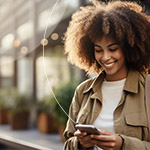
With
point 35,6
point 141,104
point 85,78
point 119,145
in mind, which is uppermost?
point 35,6

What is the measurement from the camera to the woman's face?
157 centimetres

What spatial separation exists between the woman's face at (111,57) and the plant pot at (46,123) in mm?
4560

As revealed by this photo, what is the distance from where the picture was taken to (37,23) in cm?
259

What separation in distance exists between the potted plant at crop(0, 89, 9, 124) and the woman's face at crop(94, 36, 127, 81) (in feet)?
22.0

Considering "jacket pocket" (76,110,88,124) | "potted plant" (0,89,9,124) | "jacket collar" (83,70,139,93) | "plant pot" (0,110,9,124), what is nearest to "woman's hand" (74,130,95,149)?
"jacket pocket" (76,110,88,124)

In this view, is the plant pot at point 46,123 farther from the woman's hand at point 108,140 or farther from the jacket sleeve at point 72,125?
the woman's hand at point 108,140

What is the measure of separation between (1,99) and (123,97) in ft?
23.2

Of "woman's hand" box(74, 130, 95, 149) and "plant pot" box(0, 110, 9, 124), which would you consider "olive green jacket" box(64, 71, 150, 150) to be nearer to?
"woman's hand" box(74, 130, 95, 149)

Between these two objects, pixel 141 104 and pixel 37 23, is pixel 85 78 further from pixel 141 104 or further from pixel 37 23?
pixel 37 23

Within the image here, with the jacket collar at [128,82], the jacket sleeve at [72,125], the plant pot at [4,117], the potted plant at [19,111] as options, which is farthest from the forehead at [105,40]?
the plant pot at [4,117]

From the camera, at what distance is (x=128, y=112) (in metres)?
1.54

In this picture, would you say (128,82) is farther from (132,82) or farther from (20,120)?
(20,120)

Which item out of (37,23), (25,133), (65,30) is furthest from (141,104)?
(25,133)

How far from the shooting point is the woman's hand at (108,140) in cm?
147
